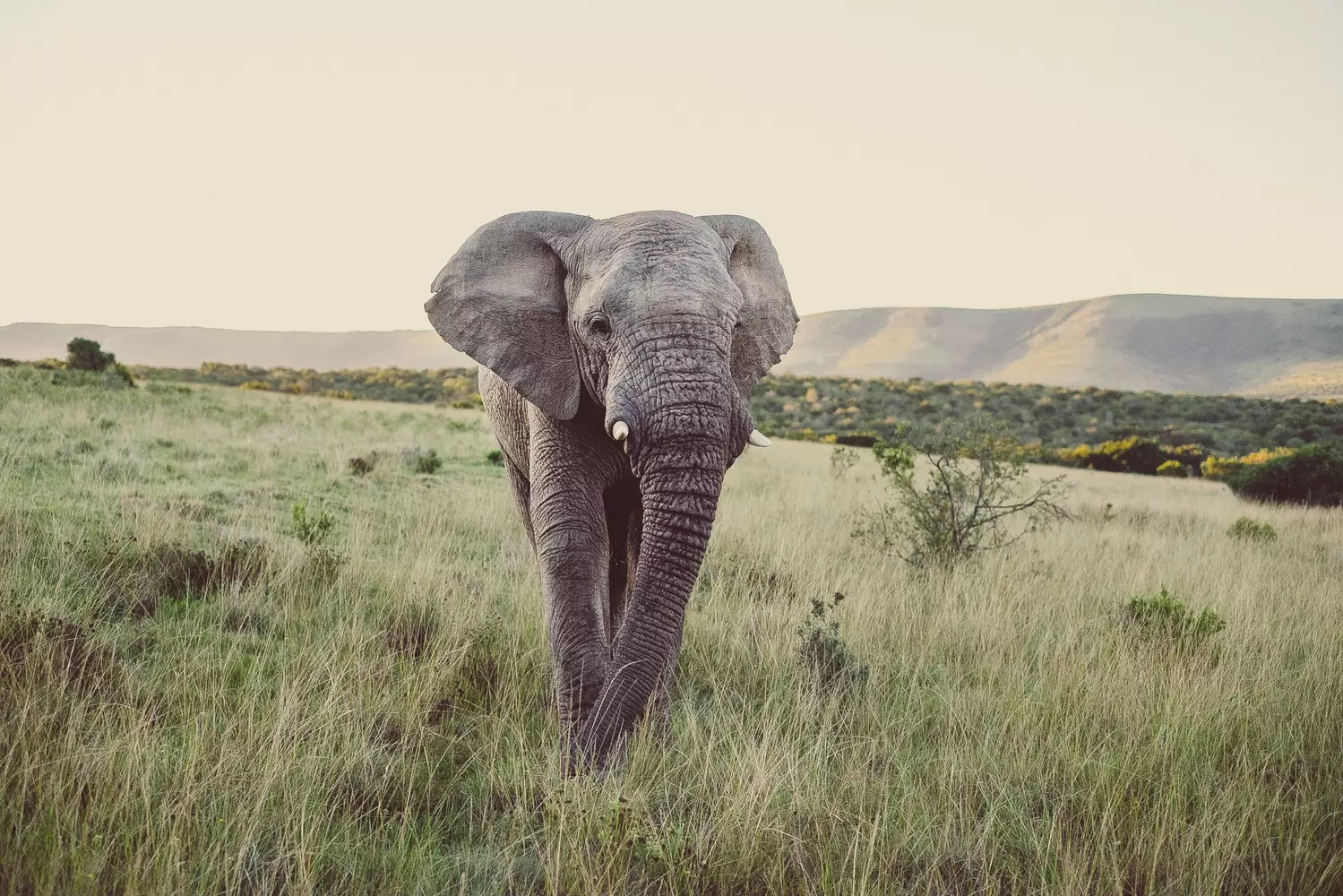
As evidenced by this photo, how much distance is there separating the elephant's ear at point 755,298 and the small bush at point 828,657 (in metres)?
1.68

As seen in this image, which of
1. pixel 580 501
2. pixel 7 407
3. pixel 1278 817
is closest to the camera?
pixel 1278 817

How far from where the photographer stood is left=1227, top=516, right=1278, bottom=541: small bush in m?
11.0

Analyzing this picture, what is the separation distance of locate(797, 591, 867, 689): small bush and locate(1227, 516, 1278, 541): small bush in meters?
9.06

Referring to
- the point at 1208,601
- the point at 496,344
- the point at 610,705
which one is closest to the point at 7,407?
the point at 496,344

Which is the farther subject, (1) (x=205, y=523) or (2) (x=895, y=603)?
(1) (x=205, y=523)

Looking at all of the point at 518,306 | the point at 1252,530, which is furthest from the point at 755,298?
the point at 1252,530

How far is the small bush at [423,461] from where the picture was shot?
1285 centimetres

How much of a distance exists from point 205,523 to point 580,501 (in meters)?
4.83

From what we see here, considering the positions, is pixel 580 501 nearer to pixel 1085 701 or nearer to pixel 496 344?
pixel 496 344

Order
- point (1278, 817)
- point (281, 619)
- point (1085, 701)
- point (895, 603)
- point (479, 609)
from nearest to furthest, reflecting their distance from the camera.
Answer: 1. point (1278, 817)
2. point (1085, 701)
3. point (281, 619)
4. point (479, 609)
5. point (895, 603)

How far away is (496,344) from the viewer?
3.89 metres

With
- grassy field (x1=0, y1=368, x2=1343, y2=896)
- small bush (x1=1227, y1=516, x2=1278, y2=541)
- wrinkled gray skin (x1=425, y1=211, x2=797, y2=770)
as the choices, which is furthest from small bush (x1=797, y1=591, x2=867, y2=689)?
small bush (x1=1227, y1=516, x2=1278, y2=541)

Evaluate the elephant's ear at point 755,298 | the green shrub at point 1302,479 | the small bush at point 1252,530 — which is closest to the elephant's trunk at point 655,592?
the elephant's ear at point 755,298

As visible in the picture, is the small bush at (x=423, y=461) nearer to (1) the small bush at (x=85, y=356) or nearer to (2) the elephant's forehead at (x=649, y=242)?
(2) the elephant's forehead at (x=649, y=242)
